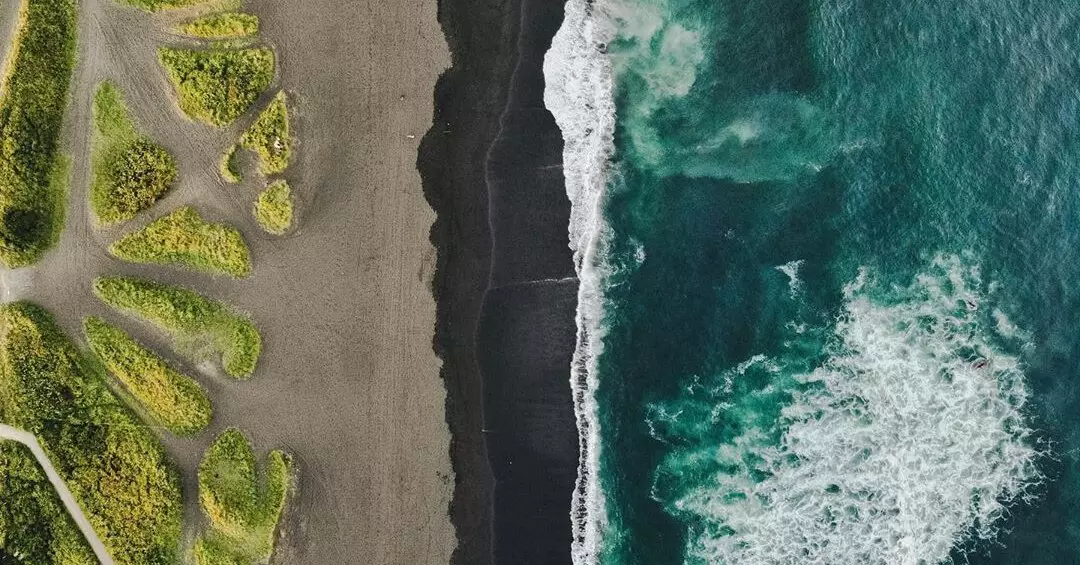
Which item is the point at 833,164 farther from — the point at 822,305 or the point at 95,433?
the point at 95,433

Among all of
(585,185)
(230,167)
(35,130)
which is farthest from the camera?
(585,185)

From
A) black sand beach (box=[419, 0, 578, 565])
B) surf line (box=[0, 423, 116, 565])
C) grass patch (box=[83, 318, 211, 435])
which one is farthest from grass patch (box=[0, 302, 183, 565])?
black sand beach (box=[419, 0, 578, 565])

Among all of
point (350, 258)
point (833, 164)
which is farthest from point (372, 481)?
point (833, 164)

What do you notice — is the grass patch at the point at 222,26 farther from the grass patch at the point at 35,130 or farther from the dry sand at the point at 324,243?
the grass patch at the point at 35,130

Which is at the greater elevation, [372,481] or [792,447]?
[792,447]

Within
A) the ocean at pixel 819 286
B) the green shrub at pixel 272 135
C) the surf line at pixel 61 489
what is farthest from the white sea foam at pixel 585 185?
the surf line at pixel 61 489

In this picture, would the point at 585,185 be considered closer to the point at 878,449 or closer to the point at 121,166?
the point at 878,449

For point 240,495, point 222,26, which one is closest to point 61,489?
point 240,495
